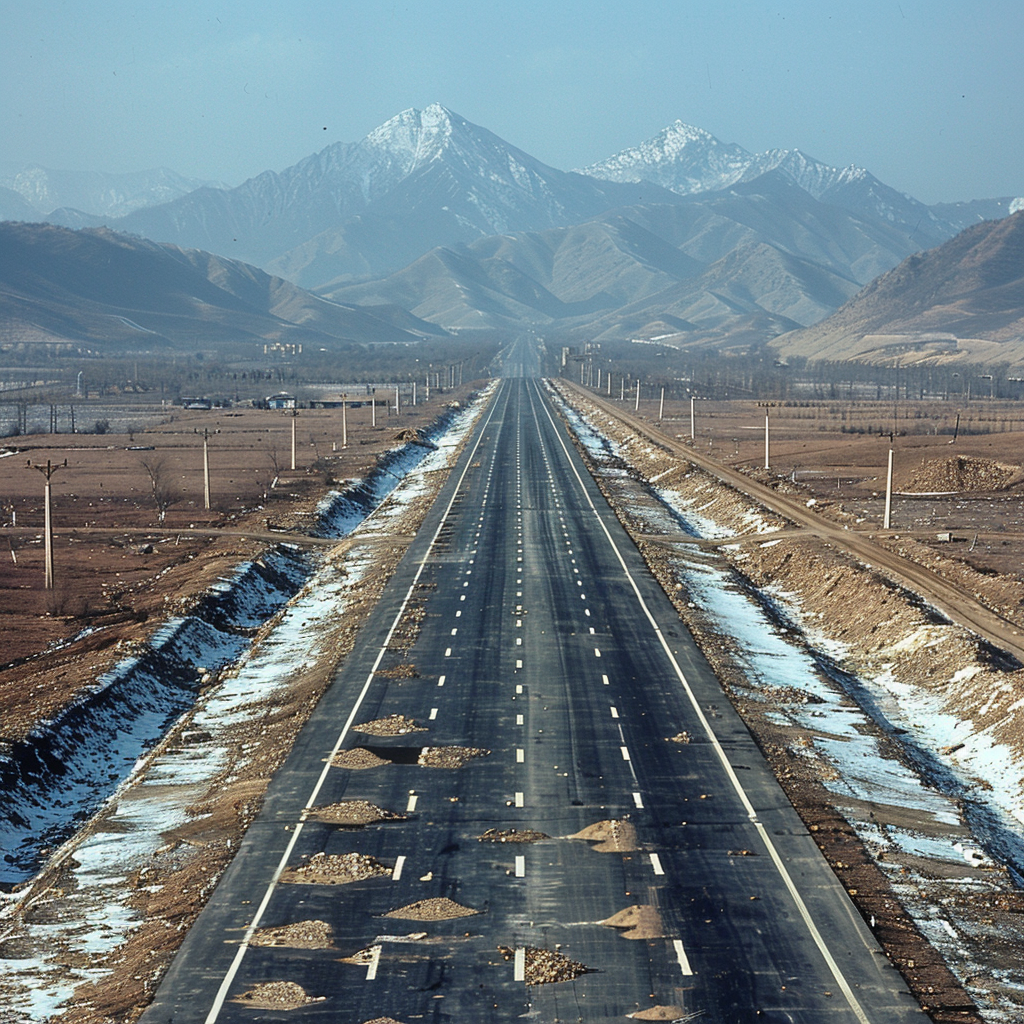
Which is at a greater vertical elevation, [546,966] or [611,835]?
[611,835]

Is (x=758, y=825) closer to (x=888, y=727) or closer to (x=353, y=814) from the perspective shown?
(x=353, y=814)

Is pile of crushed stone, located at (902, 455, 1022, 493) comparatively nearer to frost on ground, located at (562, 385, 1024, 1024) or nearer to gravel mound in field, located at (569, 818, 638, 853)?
frost on ground, located at (562, 385, 1024, 1024)

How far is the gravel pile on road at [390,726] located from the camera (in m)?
42.2

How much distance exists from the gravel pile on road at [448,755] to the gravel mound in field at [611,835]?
241 inches

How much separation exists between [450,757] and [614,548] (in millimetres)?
39516

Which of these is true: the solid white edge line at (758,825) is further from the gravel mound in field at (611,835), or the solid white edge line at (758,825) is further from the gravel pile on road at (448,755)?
the gravel pile on road at (448,755)

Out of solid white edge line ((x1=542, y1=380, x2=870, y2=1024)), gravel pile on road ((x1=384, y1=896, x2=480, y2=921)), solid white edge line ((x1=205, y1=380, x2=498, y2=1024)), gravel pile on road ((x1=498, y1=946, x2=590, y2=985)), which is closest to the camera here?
solid white edge line ((x1=205, y1=380, x2=498, y2=1024))

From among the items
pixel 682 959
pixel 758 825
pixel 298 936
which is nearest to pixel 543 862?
pixel 682 959

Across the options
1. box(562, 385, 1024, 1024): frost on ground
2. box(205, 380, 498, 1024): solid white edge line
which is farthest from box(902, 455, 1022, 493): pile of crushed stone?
box(205, 380, 498, 1024): solid white edge line

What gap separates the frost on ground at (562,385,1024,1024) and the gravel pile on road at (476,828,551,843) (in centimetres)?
707

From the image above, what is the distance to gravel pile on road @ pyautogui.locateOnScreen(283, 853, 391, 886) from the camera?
31.1m

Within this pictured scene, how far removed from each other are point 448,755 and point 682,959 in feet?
45.7

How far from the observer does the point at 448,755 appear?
39.9m

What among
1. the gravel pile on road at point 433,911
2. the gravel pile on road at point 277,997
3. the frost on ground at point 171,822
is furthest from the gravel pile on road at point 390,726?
the gravel pile on road at point 277,997
